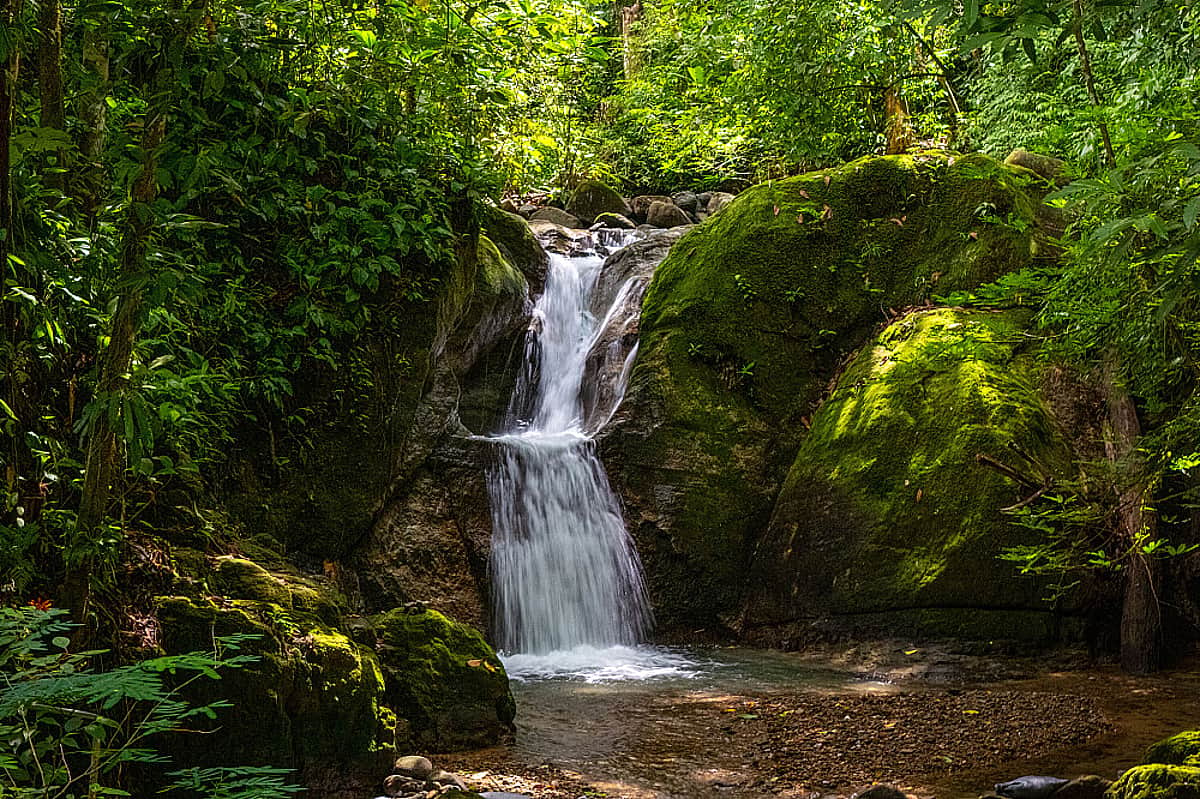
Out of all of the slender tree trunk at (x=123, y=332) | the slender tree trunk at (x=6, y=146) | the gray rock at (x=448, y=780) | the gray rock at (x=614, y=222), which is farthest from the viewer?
the gray rock at (x=614, y=222)

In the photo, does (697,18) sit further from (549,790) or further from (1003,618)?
(549,790)

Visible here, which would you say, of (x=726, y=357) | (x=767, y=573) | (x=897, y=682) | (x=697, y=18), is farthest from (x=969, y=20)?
(x=697, y=18)

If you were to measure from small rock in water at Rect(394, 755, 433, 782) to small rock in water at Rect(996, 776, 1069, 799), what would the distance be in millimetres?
2587

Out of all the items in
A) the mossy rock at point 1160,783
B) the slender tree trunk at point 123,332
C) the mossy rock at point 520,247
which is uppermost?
the mossy rock at point 520,247

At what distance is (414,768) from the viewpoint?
406 cm

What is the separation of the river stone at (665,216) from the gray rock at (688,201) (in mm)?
924

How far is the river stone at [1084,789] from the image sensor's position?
12.4 ft

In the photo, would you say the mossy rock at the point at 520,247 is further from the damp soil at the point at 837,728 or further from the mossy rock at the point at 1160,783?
the mossy rock at the point at 1160,783

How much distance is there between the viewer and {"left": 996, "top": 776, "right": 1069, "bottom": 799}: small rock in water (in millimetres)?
3873

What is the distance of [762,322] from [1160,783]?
617 centimetres

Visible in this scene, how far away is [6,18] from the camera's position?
248cm

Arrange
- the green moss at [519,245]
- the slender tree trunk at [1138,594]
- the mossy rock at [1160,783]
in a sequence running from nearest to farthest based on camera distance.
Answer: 1. the mossy rock at [1160,783]
2. the slender tree trunk at [1138,594]
3. the green moss at [519,245]

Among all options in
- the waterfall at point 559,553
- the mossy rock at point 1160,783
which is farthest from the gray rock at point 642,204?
the mossy rock at point 1160,783

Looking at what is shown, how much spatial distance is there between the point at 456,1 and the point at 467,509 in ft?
15.0
